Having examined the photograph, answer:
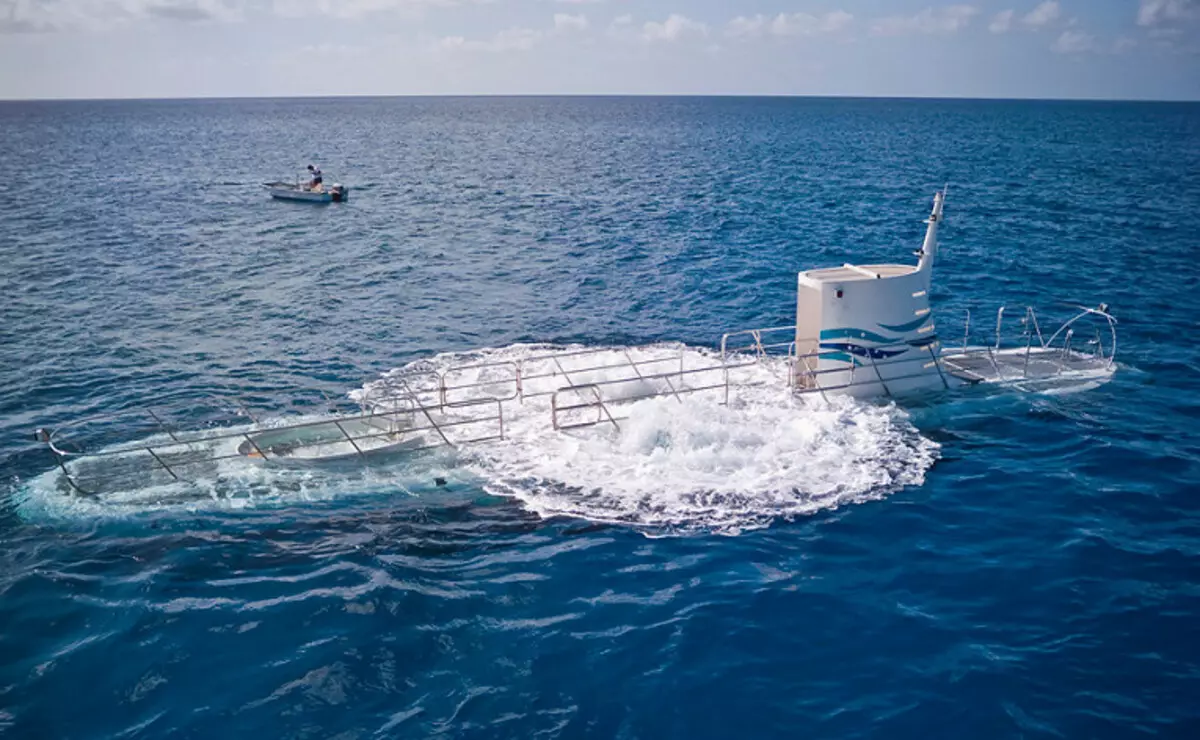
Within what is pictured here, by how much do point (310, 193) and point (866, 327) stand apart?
55601 millimetres

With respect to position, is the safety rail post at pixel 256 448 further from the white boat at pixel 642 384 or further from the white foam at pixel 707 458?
the white foam at pixel 707 458

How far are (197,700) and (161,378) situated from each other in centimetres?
1725

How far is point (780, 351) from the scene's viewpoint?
2948 centimetres

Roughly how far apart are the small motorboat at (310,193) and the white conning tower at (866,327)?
54.3 meters

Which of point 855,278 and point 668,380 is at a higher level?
point 855,278

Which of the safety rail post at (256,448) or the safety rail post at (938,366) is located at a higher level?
the safety rail post at (938,366)

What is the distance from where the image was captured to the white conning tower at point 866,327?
2069cm

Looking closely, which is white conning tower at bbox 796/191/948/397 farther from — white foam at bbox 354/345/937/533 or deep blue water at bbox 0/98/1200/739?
deep blue water at bbox 0/98/1200/739

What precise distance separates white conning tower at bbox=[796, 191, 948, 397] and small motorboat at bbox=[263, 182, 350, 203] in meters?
54.3

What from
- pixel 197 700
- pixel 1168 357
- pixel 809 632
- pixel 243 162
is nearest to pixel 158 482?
pixel 197 700

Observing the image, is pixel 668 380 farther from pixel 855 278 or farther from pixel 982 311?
pixel 982 311

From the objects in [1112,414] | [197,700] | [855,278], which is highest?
[855,278]

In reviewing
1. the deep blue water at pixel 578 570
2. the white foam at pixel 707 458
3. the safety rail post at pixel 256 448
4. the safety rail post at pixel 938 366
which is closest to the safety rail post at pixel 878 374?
the white foam at pixel 707 458

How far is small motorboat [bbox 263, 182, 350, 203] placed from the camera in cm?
6750
